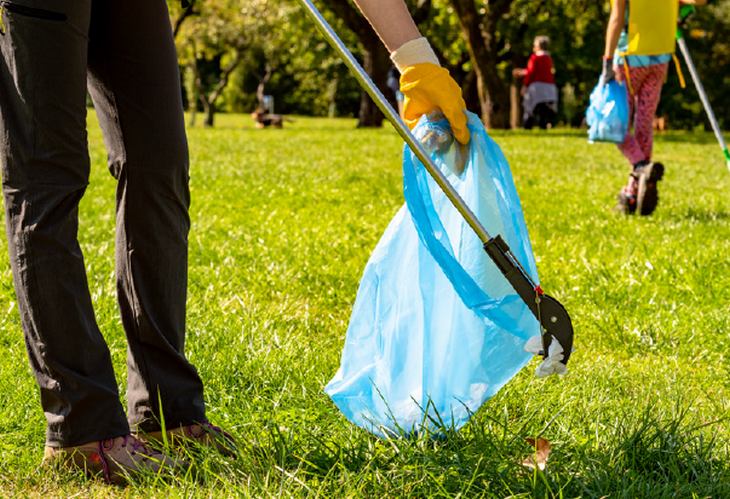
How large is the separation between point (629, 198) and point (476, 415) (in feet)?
13.2

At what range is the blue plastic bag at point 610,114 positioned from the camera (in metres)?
5.53

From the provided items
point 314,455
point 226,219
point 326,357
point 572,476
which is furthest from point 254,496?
point 226,219

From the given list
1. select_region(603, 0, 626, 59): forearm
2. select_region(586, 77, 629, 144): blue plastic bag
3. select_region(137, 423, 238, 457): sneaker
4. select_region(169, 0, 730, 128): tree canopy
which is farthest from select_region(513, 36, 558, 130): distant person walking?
select_region(137, 423, 238, 457): sneaker

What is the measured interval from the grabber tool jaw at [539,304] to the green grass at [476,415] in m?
0.27

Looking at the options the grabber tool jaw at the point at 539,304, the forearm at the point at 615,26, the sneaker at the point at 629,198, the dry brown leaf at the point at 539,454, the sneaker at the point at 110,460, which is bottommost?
the sneaker at the point at 110,460

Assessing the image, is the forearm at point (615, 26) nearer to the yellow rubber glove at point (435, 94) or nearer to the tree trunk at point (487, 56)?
the yellow rubber glove at point (435, 94)

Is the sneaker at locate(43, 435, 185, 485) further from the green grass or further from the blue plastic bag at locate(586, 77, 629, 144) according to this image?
the blue plastic bag at locate(586, 77, 629, 144)

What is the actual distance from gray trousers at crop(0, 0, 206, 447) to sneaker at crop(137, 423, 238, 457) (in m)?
0.02

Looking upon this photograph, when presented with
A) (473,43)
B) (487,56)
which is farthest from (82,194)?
(487,56)

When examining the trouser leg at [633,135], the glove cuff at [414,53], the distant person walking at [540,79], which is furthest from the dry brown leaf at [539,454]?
the distant person walking at [540,79]

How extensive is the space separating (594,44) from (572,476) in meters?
33.8

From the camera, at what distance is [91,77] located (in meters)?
2.13

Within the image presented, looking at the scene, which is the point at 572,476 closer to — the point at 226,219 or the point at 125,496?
the point at 125,496

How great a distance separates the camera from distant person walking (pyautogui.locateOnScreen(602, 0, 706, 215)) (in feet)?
18.7
